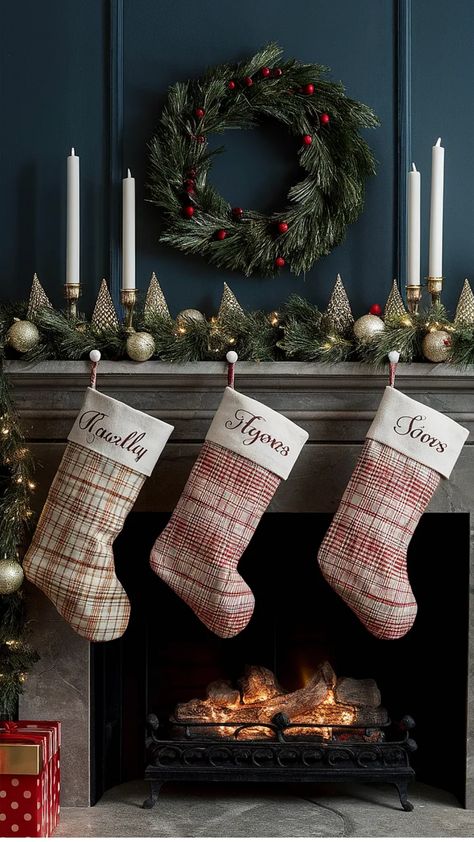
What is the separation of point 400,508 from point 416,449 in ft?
0.47

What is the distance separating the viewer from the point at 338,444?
7.52 ft

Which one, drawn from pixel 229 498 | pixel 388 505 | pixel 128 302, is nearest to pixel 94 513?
pixel 229 498

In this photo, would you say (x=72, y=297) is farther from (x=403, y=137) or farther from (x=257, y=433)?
(x=403, y=137)

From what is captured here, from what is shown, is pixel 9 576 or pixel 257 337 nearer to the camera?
pixel 9 576

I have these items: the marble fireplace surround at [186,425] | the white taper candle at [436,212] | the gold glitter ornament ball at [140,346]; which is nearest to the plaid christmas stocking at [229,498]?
the marble fireplace surround at [186,425]

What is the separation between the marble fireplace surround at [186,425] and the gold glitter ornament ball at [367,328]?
7 centimetres

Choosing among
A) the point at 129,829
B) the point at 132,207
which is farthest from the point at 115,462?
the point at 129,829

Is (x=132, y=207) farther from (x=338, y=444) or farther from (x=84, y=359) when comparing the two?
(x=338, y=444)

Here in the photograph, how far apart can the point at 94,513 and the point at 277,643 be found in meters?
0.72

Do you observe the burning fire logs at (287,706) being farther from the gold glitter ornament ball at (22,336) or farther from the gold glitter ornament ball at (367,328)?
the gold glitter ornament ball at (22,336)

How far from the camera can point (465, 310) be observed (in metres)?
2.27

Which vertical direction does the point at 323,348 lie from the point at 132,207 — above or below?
below

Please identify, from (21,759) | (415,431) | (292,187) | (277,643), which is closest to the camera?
(21,759)

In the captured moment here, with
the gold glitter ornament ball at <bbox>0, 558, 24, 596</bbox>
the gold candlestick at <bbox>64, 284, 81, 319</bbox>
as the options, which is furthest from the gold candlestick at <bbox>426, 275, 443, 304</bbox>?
the gold glitter ornament ball at <bbox>0, 558, 24, 596</bbox>
